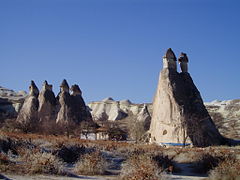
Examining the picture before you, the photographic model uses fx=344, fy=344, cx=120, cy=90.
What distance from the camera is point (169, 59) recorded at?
25.4 metres

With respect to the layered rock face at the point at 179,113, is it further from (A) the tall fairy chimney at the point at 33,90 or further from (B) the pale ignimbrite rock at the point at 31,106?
(A) the tall fairy chimney at the point at 33,90

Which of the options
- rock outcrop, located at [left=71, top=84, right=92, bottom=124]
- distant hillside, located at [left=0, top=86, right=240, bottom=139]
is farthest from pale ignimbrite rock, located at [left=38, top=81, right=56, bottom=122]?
distant hillside, located at [left=0, top=86, right=240, bottom=139]

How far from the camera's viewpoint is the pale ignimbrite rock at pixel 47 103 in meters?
35.9

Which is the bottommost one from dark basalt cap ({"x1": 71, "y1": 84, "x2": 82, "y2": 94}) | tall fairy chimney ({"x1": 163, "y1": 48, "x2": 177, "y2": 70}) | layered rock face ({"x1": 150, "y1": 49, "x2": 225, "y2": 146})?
layered rock face ({"x1": 150, "y1": 49, "x2": 225, "y2": 146})

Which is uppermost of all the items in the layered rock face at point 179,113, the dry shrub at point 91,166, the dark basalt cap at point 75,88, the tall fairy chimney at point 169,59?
the tall fairy chimney at point 169,59

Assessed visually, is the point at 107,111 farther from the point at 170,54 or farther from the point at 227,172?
the point at 227,172

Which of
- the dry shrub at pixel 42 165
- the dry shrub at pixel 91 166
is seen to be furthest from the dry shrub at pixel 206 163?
the dry shrub at pixel 42 165

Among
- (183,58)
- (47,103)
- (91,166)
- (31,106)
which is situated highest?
(183,58)

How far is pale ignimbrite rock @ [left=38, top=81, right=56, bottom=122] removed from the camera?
35.9 metres

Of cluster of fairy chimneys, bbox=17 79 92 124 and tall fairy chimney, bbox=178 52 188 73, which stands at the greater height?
tall fairy chimney, bbox=178 52 188 73

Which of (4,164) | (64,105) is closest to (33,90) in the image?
(64,105)

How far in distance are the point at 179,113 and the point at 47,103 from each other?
18109mm

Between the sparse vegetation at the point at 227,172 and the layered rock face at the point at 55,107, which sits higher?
the layered rock face at the point at 55,107

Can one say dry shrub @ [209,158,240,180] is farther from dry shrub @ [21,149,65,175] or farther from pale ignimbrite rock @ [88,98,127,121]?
pale ignimbrite rock @ [88,98,127,121]
